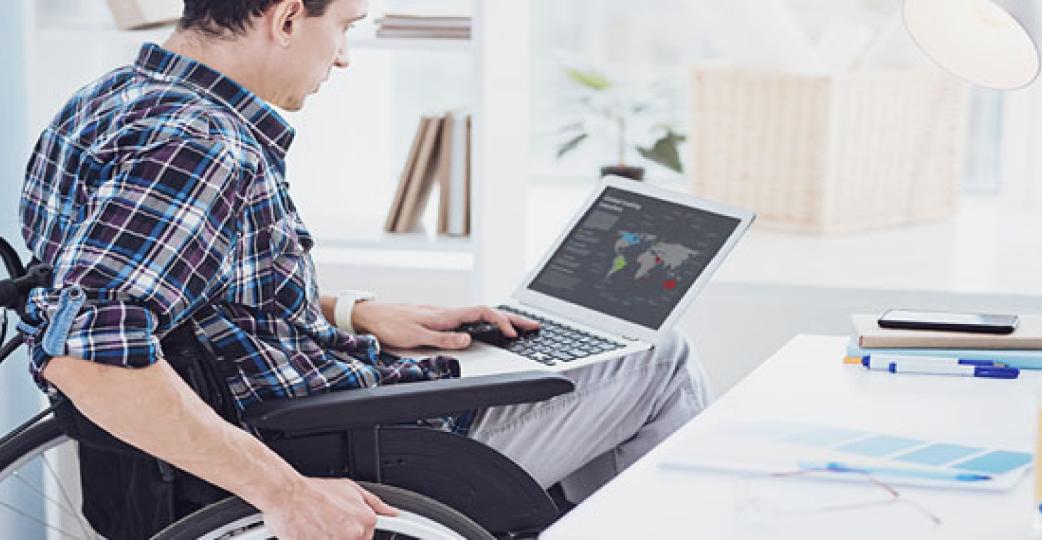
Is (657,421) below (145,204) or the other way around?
below

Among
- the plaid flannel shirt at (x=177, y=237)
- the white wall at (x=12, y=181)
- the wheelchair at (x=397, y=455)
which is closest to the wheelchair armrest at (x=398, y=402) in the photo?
the wheelchair at (x=397, y=455)

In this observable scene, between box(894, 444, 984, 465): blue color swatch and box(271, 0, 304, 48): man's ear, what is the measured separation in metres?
0.85

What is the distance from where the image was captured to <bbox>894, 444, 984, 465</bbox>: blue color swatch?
4.18 feet

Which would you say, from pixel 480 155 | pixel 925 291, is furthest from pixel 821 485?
pixel 925 291

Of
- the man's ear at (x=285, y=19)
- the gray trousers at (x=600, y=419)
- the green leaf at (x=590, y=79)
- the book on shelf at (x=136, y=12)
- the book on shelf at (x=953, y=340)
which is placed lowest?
the gray trousers at (x=600, y=419)

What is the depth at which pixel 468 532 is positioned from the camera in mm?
1540

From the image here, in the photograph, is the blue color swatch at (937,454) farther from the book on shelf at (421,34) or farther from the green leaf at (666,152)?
the green leaf at (666,152)

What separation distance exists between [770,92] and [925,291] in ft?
2.29

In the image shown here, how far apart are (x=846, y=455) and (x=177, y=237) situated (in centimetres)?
67

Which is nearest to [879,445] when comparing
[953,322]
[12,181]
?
[953,322]

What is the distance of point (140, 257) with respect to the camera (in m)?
1.47

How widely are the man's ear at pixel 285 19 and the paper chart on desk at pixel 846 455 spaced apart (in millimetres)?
701

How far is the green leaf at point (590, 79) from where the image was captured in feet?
11.6

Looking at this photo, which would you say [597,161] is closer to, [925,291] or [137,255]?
[925,291]
